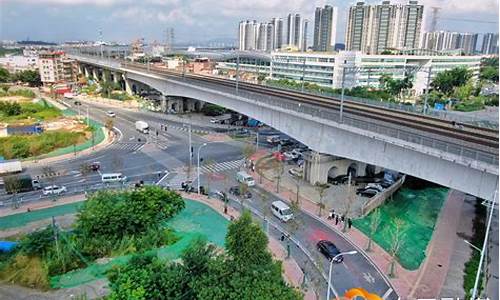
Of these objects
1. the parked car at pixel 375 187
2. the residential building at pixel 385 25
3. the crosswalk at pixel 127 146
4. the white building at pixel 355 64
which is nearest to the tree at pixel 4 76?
the white building at pixel 355 64

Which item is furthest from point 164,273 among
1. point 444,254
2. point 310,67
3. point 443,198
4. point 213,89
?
point 310,67

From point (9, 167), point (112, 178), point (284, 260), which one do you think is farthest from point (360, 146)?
point (9, 167)

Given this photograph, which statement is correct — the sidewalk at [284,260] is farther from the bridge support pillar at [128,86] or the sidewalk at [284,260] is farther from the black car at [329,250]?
the bridge support pillar at [128,86]

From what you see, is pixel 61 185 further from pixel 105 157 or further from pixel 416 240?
pixel 416 240

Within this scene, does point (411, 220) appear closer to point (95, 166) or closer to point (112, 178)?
point (112, 178)

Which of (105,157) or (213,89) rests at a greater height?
(213,89)
